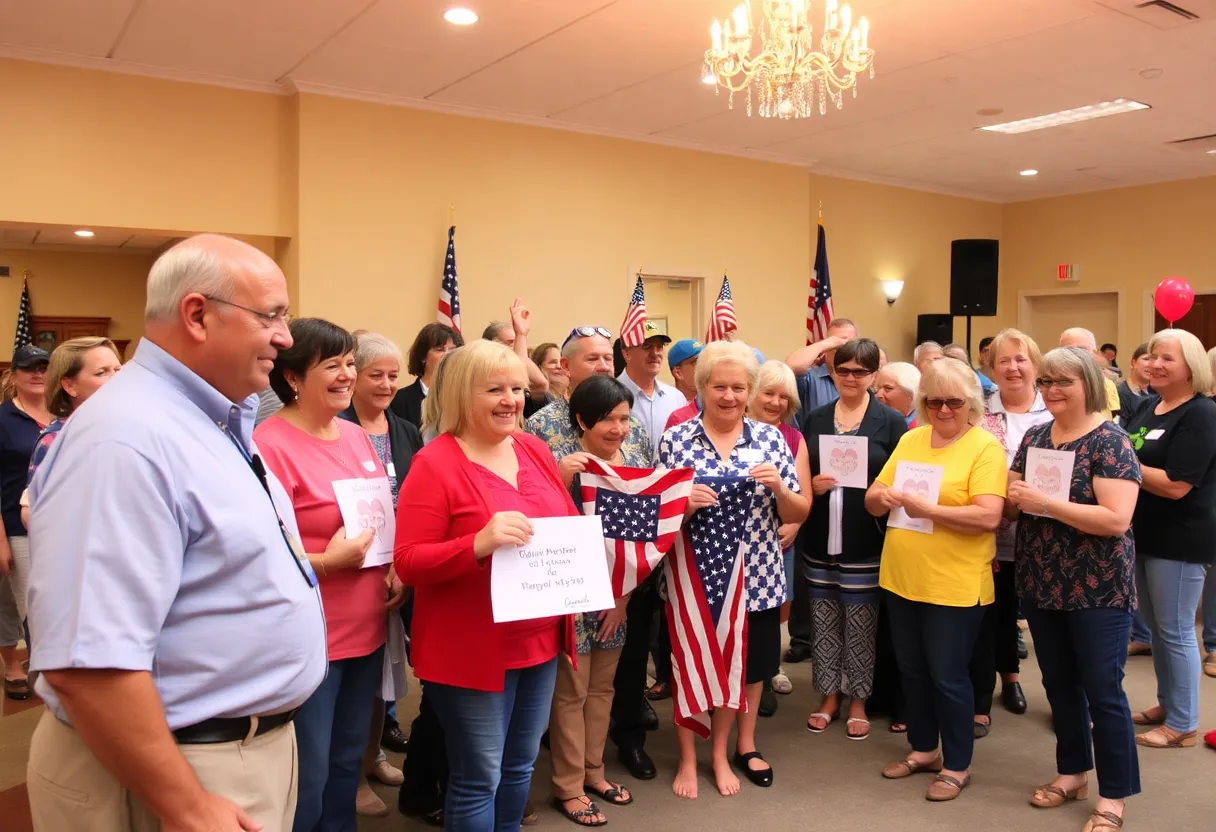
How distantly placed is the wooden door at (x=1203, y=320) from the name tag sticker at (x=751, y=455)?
942 cm

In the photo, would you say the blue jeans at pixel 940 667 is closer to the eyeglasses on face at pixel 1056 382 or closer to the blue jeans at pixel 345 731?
the eyeglasses on face at pixel 1056 382

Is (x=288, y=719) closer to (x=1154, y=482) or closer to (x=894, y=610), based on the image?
(x=894, y=610)

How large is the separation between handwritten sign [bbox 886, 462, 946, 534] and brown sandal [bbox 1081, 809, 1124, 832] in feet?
3.45

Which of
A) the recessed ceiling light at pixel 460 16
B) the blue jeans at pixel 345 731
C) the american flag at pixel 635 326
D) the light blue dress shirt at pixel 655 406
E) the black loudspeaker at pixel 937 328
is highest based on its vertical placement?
the recessed ceiling light at pixel 460 16

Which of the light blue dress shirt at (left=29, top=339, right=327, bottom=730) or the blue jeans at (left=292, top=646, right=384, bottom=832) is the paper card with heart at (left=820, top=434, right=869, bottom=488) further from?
the light blue dress shirt at (left=29, top=339, right=327, bottom=730)

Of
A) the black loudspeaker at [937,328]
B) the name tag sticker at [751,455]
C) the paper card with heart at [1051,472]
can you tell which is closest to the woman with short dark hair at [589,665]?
the name tag sticker at [751,455]

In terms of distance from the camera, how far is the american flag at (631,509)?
2.97 meters

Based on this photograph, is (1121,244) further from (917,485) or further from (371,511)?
(371,511)

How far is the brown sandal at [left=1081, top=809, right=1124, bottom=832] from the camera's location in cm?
298

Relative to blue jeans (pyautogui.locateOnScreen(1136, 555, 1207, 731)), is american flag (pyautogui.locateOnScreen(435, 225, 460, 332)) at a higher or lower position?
higher

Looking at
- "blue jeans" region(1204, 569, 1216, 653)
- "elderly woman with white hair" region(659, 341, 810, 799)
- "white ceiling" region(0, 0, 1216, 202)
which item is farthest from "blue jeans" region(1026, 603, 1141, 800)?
"white ceiling" region(0, 0, 1216, 202)

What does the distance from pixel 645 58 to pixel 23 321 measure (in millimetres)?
8706

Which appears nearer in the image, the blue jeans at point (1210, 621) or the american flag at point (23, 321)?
the blue jeans at point (1210, 621)

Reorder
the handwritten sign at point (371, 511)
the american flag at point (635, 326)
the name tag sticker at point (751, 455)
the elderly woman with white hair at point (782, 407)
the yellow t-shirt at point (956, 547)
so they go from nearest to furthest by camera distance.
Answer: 1. the handwritten sign at point (371, 511)
2. the yellow t-shirt at point (956, 547)
3. the name tag sticker at point (751, 455)
4. the elderly woman with white hair at point (782, 407)
5. the american flag at point (635, 326)
